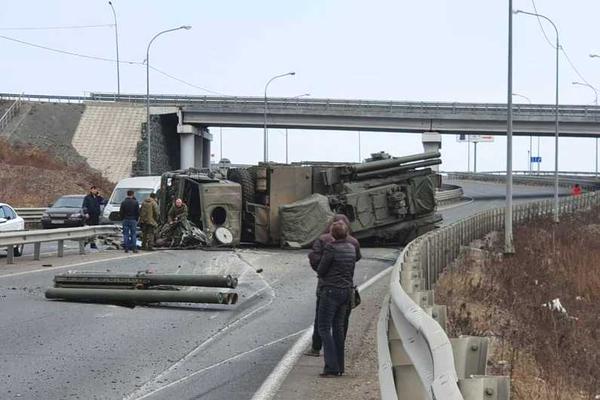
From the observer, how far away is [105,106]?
70375mm

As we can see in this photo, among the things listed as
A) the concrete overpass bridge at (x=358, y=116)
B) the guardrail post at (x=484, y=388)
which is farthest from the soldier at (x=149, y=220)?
the concrete overpass bridge at (x=358, y=116)

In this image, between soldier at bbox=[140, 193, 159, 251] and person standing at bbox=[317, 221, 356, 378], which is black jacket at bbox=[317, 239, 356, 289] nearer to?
person standing at bbox=[317, 221, 356, 378]

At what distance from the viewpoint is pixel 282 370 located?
342 inches

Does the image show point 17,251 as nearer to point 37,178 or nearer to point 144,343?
point 144,343

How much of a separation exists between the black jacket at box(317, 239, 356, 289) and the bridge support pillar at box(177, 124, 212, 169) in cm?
5798

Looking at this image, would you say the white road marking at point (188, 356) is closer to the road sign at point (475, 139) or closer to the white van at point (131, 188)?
the white van at point (131, 188)

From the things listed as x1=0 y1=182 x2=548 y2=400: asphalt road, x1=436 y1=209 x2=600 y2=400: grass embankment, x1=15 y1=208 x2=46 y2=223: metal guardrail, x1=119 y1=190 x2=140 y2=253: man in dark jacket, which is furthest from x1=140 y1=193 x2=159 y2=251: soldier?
x1=15 y1=208 x2=46 y2=223: metal guardrail

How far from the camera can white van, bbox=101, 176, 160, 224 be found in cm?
2786

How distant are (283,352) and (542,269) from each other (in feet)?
45.2

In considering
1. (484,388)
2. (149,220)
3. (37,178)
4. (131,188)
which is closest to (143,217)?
(149,220)

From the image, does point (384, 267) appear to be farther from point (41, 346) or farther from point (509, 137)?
point (41, 346)

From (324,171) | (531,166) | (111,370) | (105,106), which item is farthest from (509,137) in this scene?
(531,166)

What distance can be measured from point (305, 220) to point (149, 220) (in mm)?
4689

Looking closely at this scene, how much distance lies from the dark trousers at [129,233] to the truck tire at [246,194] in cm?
395
